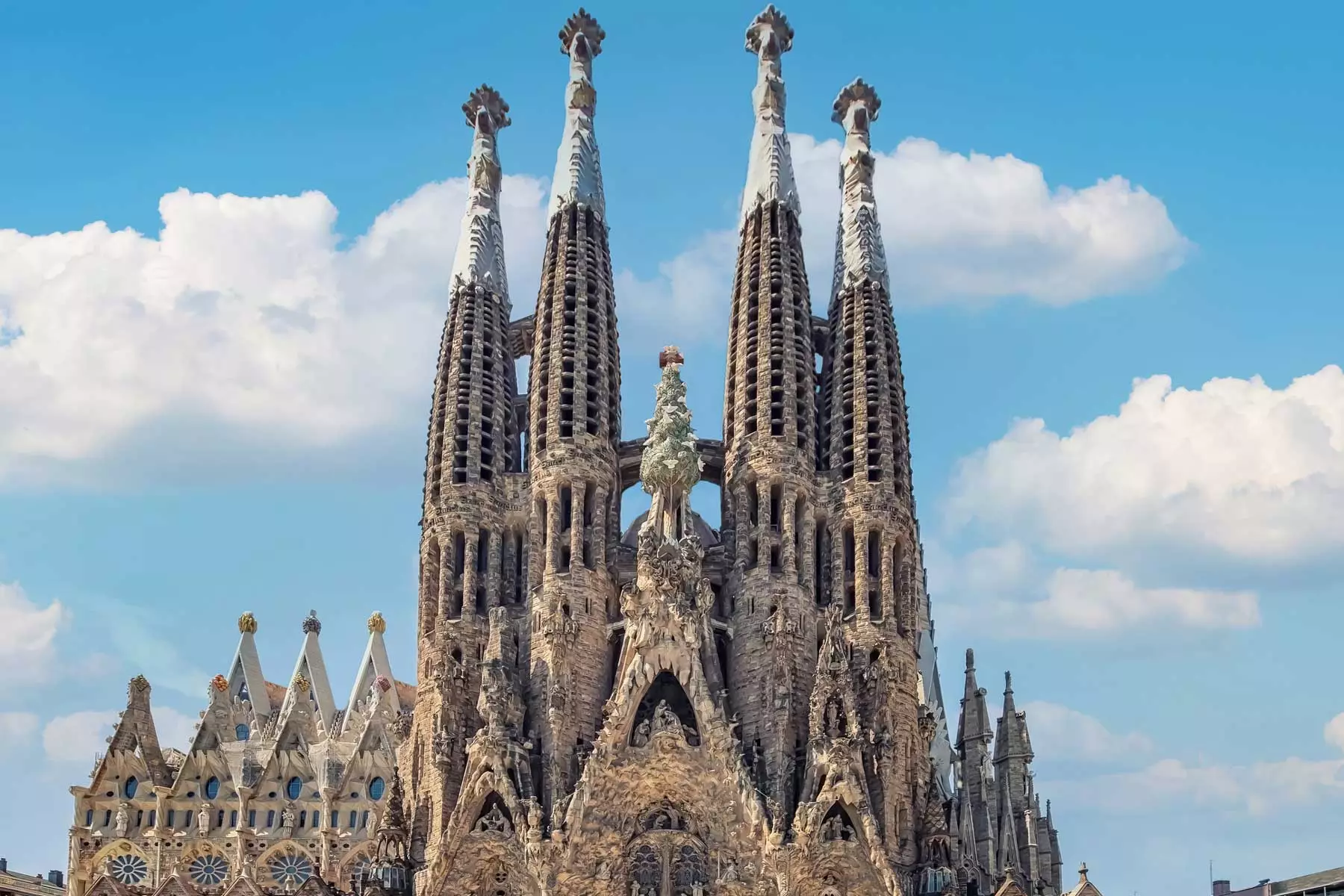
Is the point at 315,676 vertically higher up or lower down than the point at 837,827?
higher up

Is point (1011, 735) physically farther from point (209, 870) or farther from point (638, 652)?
point (209, 870)

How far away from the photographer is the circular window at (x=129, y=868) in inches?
2849

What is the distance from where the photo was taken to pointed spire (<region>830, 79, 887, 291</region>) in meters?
67.1

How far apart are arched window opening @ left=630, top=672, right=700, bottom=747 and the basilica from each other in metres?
0.15

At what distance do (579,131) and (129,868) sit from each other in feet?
114

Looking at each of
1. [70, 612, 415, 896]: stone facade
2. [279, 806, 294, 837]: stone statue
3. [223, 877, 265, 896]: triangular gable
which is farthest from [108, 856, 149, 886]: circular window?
[223, 877, 265, 896]: triangular gable

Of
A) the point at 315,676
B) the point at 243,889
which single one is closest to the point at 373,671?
the point at 315,676

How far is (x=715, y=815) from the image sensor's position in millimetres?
57250

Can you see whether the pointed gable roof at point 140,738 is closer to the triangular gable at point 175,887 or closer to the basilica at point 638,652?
the basilica at point 638,652

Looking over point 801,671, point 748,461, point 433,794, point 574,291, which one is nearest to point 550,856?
point 433,794

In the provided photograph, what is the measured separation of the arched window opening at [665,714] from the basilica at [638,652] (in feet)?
0.48

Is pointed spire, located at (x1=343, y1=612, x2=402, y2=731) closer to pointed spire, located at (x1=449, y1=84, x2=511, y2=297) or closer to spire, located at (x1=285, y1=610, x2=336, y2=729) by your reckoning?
spire, located at (x1=285, y1=610, x2=336, y2=729)

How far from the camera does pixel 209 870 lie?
241ft

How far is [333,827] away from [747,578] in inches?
891
